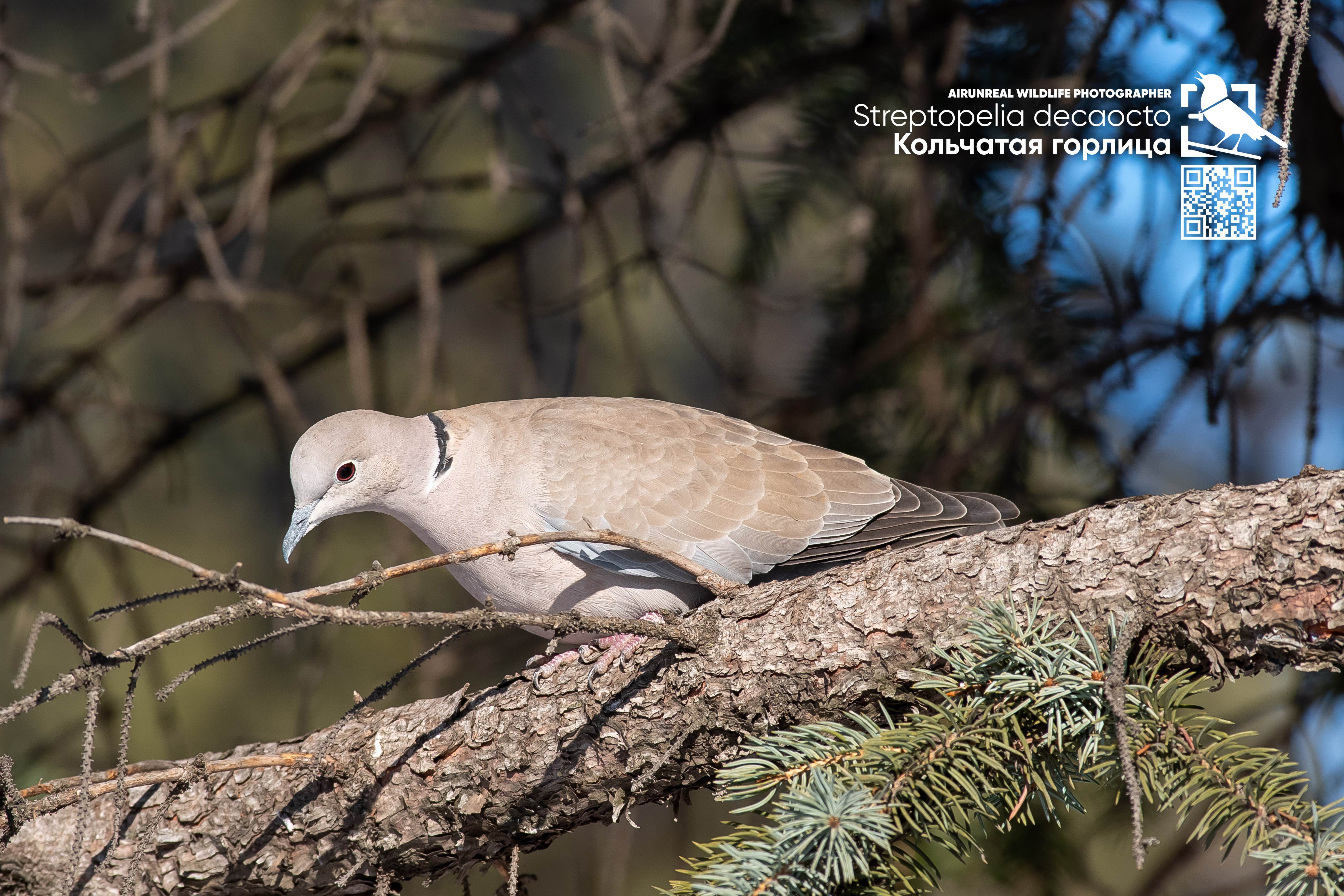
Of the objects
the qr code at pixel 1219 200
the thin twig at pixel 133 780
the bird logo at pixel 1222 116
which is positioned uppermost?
the bird logo at pixel 1222 116

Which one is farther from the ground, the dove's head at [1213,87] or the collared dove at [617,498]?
the dove's head at [1213,87]

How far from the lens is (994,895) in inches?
124

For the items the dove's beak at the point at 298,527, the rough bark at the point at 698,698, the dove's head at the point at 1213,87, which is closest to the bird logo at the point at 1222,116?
the dove's head at the point at 1213,87

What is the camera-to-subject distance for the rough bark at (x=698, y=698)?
163cm

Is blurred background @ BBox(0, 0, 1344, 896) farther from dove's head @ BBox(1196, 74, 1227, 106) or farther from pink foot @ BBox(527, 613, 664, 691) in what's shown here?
pink foot @ BBox(527, 613, 664, 691)

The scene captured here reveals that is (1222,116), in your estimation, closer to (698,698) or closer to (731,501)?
(731,501)

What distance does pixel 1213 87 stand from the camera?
2838 millimetres

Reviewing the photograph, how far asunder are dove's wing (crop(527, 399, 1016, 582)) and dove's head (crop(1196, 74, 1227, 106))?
1.30 metres

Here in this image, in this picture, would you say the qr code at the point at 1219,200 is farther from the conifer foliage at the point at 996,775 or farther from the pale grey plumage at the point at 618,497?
the conifer foliage at the point at 996,775

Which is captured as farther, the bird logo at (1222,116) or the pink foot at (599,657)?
the bird logo at (1222,116)

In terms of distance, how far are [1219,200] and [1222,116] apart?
0.76 feet

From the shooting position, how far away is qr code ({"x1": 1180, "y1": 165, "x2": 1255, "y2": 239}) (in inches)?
108

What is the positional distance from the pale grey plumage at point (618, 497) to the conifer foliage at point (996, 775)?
94 centimetres

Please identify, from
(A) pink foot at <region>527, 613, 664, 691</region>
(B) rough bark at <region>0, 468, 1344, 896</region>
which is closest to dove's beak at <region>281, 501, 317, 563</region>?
(B) rough bark at <region>0, 468, 1344, 896</region>
